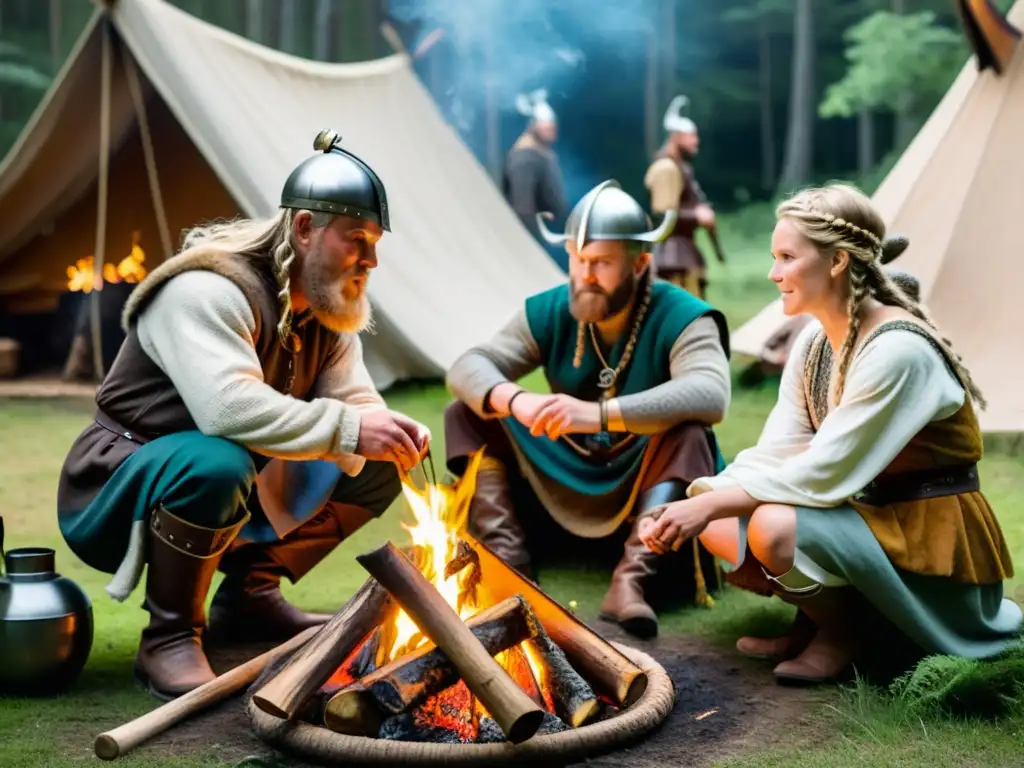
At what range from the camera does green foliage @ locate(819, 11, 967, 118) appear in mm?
16453

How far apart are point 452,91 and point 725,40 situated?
5477mm

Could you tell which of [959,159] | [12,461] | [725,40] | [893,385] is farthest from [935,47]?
[893,385]

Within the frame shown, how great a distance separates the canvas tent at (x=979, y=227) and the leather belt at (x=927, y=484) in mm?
2782

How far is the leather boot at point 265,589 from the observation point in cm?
344

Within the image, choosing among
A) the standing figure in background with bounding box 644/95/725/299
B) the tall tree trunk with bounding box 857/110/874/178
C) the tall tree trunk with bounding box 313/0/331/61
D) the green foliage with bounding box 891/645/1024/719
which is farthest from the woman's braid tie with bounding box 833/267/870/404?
the tall tree trunk with bounding box 313/0/331/61

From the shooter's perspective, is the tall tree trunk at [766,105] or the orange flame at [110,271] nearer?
the orange flame at [110,271]

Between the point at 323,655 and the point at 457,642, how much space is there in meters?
0.28

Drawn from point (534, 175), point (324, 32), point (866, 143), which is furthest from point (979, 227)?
point (324, 32)

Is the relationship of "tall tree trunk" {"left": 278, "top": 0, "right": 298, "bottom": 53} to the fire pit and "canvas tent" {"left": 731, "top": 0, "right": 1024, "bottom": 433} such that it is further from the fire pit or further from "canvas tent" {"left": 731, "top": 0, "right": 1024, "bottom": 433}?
the fire pit

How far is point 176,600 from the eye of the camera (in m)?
2.99

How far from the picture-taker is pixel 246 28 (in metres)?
22.3

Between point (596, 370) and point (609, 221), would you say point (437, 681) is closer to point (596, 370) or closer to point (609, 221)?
point (596, 370)

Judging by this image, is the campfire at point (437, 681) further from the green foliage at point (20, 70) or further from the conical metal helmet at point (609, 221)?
the green foliage at point (20, 70)

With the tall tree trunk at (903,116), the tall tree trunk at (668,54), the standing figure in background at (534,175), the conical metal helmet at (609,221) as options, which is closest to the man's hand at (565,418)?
the conical metal helmet at (609,221)
